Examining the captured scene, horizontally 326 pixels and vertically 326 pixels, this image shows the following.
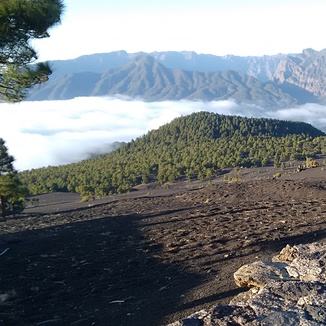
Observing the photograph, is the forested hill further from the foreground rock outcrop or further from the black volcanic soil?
the foreground rock outcrop

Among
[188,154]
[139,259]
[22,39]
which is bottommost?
[188,154]

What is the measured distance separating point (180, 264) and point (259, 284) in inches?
111

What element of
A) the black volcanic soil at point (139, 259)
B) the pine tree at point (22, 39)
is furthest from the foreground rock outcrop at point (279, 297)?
the pine tree at point (22, 39)

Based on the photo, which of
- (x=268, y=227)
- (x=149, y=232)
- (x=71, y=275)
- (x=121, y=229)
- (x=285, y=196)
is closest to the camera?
(x=71, y=275)

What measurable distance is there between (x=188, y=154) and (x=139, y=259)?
56.3 m

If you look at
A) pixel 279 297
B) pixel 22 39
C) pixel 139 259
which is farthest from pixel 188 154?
pixel 279 297

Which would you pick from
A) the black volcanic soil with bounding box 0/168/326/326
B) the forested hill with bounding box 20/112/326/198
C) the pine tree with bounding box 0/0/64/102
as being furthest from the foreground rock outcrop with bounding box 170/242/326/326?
the forested hill with bounding box 20/112/326/198

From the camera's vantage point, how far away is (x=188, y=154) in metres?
64.5

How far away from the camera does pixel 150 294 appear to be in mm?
6488

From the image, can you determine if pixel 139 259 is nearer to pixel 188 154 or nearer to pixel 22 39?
pixel 22 39

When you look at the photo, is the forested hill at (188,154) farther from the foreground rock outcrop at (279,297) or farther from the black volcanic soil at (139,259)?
the foreground rock outcrop at (279,297)

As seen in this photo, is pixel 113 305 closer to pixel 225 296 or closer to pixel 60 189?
pixel 225 296

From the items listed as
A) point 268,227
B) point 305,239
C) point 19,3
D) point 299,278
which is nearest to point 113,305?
point 299,278

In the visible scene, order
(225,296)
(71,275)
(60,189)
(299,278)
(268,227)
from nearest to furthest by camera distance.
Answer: (299,278), (225,296), (71,275), (268,227), (60,189)
